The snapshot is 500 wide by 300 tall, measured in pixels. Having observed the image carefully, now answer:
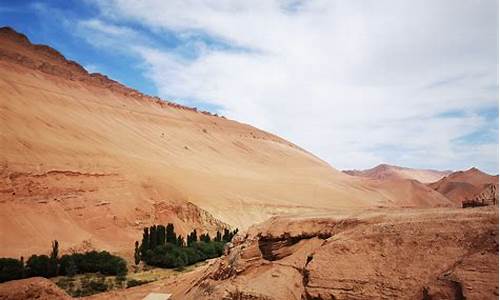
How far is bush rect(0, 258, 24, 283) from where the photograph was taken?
19.1 m

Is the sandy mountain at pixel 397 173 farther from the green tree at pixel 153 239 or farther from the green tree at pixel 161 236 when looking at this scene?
the green tree at pixel 153 239

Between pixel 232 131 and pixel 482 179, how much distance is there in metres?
52.4

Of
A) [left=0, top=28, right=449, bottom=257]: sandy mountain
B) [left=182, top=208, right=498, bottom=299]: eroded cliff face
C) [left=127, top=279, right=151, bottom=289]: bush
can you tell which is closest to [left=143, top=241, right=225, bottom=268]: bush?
[left=0, top=28, right=449, bottom=257]: sandy mountain

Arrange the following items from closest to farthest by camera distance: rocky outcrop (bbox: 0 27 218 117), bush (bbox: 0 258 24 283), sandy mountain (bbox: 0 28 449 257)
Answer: bush (bbox: 0 258 24 283), sandy mountain (bbox: 0 28 449 257), rocky outcrop (bbox: 0 27 218 117)

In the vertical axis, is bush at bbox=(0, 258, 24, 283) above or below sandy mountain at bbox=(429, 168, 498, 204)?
below

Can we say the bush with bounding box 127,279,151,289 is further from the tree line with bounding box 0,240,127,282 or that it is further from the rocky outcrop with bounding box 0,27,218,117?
the rocky outcrop with bounding box 0,27,218,117

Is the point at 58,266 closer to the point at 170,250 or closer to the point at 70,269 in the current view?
the point at 70,269

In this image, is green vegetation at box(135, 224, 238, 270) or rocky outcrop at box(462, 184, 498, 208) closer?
rocky outcrop at box(462, 184, 498, 208)

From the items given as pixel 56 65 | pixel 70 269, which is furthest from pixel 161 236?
pixel 56 65

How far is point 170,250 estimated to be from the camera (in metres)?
25.1

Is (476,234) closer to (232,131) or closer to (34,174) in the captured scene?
(34,174)

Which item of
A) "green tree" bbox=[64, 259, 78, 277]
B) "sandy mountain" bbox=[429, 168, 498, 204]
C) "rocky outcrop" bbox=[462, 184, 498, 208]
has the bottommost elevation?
"green tree" bbox=[64, 259, 78, 277]

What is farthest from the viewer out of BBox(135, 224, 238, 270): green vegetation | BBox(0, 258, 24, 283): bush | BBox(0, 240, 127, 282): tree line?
BBox(135, 224, 238, 270): green vegetation

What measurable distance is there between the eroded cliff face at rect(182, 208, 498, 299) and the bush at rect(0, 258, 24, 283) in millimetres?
13264
